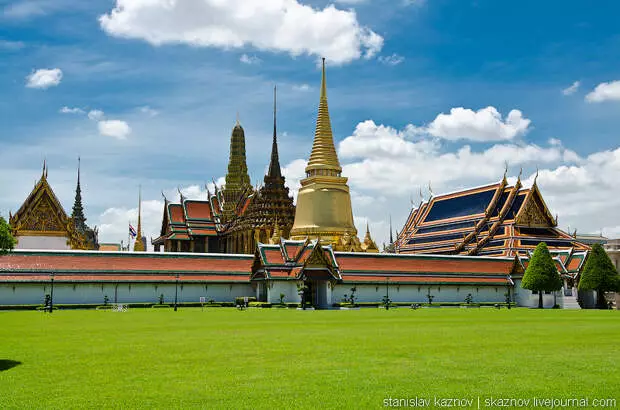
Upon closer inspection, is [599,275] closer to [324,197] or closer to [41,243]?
[324,197]

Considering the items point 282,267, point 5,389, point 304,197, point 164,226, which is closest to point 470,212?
point 304,197

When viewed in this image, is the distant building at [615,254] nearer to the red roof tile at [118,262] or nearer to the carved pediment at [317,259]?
the carved pediment at [317,259]

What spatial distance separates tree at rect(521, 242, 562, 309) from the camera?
181 ft

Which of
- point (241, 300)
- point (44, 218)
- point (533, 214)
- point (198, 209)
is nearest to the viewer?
point (241, 300)

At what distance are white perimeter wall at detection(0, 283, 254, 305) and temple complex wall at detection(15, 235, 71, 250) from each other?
20029mm

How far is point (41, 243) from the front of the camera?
70.5 meters

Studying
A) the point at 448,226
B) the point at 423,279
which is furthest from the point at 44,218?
the point at 448,226

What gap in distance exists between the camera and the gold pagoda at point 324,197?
76.2 m

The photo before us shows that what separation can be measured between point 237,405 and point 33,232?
213 feet

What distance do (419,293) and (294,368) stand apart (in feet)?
152

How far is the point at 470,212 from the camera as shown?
8131cm

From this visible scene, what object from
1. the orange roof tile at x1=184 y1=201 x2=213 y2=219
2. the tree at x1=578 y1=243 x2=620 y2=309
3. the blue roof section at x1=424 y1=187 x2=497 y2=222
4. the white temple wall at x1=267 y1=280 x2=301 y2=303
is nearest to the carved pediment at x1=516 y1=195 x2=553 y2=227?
the blue roof section at x1=424 y1=187 x2=497 y2=222

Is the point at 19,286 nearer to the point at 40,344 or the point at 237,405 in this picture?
the point at 40,344

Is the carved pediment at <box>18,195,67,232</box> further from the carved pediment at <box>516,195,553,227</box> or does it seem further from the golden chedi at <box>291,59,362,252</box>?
the carved pediment at <box>516,195,553,227</box>
